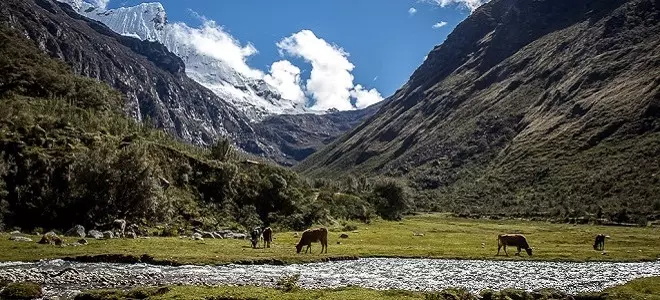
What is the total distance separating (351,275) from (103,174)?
5199 cm

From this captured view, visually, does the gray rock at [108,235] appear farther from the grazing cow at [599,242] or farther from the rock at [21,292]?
the grazing cow at [599,242]

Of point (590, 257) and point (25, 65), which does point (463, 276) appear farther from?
Answer: point (25, 65)

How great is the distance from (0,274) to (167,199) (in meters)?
54.3

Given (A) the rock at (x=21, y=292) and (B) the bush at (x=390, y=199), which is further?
(B) the bush at (x=390, y=199)

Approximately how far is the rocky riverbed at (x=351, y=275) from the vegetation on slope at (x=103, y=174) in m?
37.5

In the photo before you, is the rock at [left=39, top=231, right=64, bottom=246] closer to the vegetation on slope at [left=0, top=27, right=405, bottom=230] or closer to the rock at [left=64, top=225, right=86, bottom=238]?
the rock at [left=64, top=225, right=86, bottom=238]

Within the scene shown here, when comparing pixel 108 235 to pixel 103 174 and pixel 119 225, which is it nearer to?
pixel 119 225

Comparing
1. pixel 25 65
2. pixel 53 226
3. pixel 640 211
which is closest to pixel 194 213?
pixel 53 226

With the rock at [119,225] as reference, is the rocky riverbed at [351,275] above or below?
below

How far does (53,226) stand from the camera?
73812 mm

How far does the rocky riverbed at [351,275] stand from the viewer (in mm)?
36812

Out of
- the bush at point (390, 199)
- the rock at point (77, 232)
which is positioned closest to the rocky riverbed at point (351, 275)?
the rock at point (77, 232)

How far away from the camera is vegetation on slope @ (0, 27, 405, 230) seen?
76875 mm

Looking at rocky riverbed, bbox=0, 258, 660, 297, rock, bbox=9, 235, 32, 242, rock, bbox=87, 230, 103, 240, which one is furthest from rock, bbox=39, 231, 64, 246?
rocky riverbed, bbox=0, 258, 660, 297
